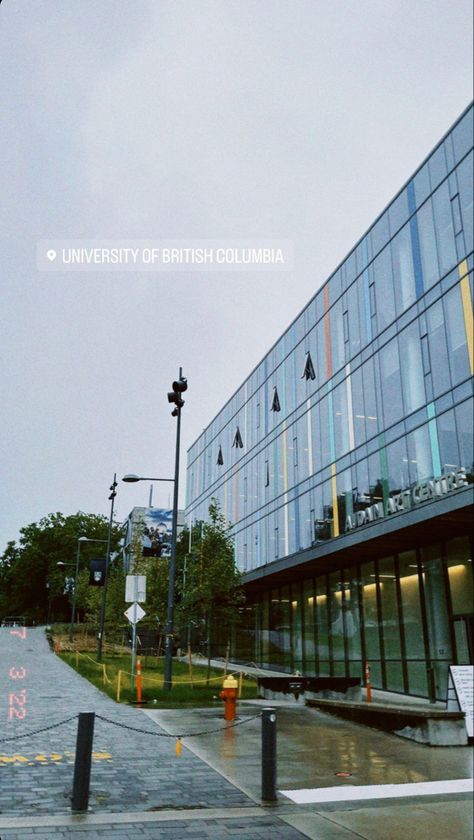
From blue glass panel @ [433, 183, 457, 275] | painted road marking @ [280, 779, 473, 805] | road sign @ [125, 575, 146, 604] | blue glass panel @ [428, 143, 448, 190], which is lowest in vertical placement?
painted road marking @ [280, 779, 473, 805]

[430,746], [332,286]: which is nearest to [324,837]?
[430,746]

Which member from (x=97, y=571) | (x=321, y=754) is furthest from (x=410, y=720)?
(x=97, y=571)

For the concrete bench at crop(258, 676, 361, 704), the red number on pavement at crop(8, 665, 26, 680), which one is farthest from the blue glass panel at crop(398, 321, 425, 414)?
the red number on pavement at crop(8, 665, 26, 680)

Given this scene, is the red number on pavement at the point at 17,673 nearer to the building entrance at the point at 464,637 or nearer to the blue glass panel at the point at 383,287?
the building entrance at the point at 464,637

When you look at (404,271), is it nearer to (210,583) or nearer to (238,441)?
(210,583)

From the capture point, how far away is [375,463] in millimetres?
20641

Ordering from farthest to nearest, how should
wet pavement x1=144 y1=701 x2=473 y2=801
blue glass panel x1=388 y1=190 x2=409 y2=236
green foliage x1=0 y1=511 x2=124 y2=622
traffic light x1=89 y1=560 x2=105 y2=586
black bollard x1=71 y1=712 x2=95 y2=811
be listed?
1. green foliage x1=0 y1=511 x2=124 y2=622
2. traffic light x1=89 y1=560 x2=105 y2=586
3. blue glass panel x1=388 y1=190 x2=409 y2=236
4. wet pavement x1=144 y1=701 x2=473 y2=801
5. black bollard x1=71 y1=712 x2=95 y2=811

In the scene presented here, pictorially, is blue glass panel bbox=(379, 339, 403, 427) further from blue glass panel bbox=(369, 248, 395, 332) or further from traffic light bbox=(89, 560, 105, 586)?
traffic light bbox=(89, 560, 105, 586)

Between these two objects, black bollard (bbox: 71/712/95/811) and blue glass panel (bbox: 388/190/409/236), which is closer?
black bollard (bbox: 71/712/95/811)

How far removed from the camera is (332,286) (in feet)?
84.3

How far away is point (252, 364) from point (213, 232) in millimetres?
30362

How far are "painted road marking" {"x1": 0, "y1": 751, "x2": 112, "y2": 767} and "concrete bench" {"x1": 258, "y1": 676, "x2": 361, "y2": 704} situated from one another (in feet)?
29.6

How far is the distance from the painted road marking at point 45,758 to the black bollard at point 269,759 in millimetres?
3055

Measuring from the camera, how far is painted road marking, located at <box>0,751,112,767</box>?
9875mm
